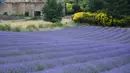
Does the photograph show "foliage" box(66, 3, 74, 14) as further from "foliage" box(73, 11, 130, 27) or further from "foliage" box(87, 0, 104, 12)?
"foliage" box(73, 11, 130, 27)

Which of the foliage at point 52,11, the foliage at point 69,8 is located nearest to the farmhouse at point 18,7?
the foliage at point 69,8

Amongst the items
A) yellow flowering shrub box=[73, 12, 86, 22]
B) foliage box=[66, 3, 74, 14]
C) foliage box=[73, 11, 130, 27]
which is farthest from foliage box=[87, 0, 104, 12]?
foliage box=[66, 3, 74, 14]

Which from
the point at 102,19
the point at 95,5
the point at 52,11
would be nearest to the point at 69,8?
the point at 95,5

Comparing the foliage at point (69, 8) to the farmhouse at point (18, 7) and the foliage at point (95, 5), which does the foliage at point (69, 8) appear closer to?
the farmhouse at point (18, 7)

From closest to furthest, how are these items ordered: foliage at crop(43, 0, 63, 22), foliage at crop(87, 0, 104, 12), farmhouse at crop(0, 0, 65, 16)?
1. foliage at crop(43, 0, 63, 22)
2. foliage at crop(87, 0, 104, 12)
3. farmhouse at crop(0, 0, 65, 16)

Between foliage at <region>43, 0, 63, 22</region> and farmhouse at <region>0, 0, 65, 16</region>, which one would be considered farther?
farmhouse at <region>0, 0, 65, 16</region>

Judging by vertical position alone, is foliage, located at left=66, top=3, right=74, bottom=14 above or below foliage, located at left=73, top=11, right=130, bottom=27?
above

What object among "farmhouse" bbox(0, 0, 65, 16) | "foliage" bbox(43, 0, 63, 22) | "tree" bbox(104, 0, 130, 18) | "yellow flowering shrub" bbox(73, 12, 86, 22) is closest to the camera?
"tree" bbox(104, 0, 130, 18)

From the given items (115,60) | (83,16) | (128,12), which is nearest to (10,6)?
(83,16)

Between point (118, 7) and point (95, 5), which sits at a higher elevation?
point (95, 5)

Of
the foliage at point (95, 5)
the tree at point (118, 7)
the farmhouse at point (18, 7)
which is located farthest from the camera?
the farmhouse at point (18, 7)

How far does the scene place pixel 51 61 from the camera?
4.86 m

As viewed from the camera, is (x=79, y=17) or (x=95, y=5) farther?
(x=95, y=5)

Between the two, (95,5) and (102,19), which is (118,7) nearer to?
(102,19)
